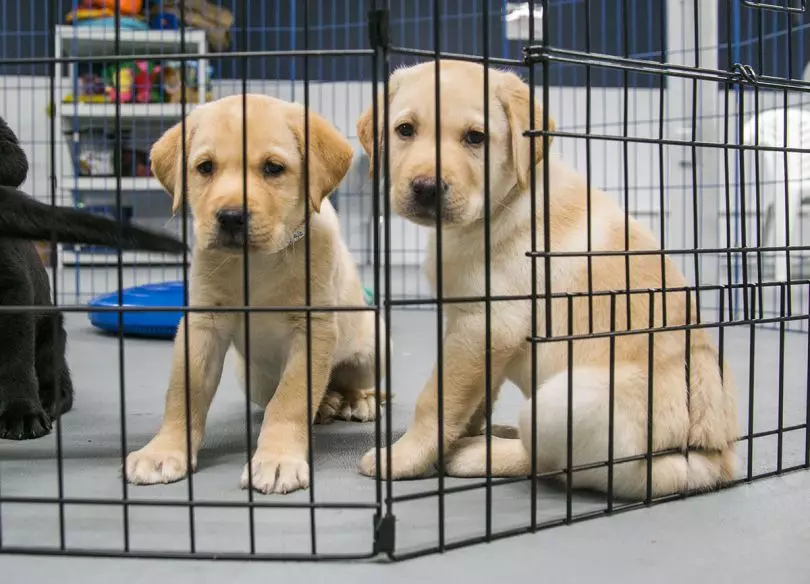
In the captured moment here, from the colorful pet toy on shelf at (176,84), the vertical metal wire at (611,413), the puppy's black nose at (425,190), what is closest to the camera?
the vertical metal wire at (611,413)

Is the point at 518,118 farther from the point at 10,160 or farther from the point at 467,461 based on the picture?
the point at 10,160

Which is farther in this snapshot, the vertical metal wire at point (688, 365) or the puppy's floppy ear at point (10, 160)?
the puppy's floppy ear at point (10, 160)

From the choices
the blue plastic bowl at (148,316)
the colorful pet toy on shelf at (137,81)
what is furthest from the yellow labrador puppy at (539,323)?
the colorful pet toy on shelf at (137,81)

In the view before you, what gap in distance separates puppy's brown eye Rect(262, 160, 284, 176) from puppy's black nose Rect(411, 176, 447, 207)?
33 cm

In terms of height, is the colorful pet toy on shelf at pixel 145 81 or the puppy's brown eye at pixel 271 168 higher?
the colorful pet toy on shelf at pixel 145 81

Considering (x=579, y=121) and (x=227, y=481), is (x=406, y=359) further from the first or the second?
(x=579, y=121)

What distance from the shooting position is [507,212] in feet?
5.92

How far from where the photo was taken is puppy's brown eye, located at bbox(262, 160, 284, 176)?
1803mm

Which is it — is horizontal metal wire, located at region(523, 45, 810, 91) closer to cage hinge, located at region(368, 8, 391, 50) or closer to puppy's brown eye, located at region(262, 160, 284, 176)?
cage hinge, located at region(368, 8, 391, 50)

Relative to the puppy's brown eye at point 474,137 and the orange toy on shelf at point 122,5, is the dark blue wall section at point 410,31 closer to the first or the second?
the orange toy on shelf at point 122,5

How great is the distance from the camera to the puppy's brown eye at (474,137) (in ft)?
5.70

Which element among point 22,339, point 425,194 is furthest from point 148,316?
point 425,194

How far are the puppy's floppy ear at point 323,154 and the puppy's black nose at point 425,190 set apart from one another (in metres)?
0.27

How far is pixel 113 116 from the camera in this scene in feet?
19.8
